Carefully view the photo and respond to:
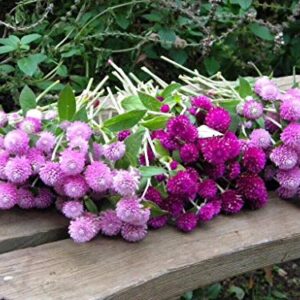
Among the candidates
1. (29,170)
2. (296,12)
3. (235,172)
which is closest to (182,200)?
(235,172)

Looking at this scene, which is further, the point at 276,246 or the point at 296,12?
the point at 296,12

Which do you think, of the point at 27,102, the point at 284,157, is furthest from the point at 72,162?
the point at 284,157

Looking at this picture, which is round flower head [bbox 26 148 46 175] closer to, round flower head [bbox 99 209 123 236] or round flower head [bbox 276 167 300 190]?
round flower head [bbox 99 209 123 236]

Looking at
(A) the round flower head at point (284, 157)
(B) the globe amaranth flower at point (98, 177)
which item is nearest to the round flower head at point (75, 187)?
(B) the globe amaranth flower at point (98, 177)

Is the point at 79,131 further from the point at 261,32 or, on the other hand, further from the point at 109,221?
the point at 261,32

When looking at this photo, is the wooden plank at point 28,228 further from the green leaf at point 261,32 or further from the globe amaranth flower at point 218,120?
the green leaf at point 261,32

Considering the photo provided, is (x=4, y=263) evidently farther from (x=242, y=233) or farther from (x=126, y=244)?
(x=242, y=233)
